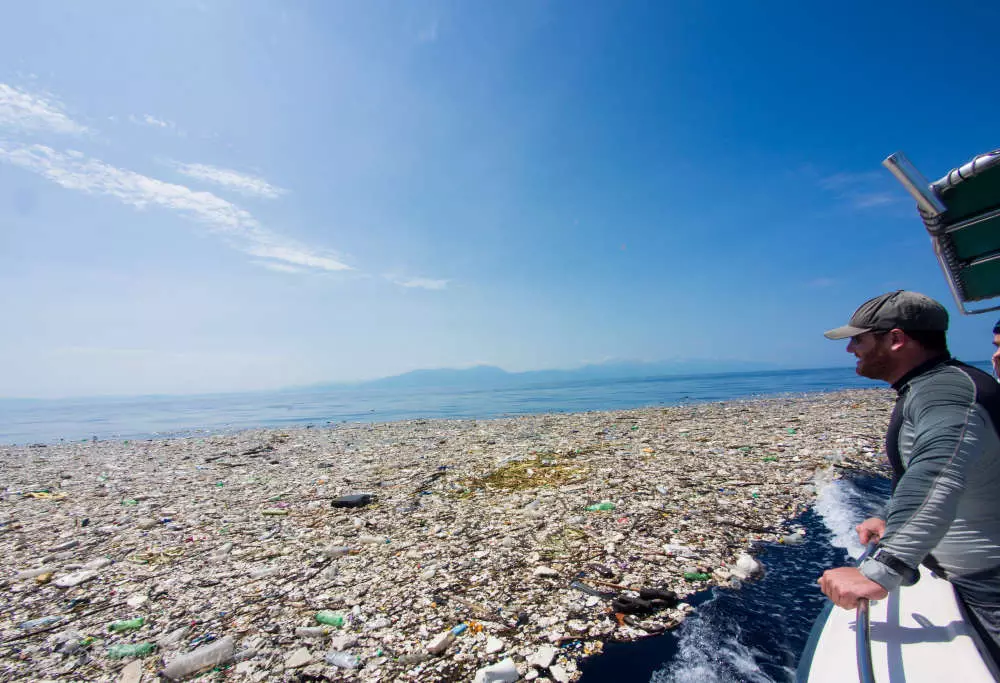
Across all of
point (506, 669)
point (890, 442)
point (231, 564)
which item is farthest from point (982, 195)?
point (231, 564)

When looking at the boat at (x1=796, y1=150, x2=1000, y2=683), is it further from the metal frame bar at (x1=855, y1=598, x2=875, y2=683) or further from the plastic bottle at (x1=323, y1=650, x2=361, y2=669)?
the plastic bottle at (x1=323, y1=650, x2=361, y2=669)

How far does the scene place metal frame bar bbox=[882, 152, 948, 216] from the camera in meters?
4.68

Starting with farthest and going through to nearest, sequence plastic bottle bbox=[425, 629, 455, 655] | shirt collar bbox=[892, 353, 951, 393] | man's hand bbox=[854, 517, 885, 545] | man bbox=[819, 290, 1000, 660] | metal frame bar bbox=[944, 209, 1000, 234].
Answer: metal frame bar bbox=[944, 209, 1000, 234], plastic bottle bbox=[425, 629, 455, 655], man's hand bbox=[854, 517, 885, 545], shirt collar bbox=[892, 353, 951, 393], man bbox=[819, 290, 1000, 660]

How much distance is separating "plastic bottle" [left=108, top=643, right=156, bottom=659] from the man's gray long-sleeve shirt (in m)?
5.33

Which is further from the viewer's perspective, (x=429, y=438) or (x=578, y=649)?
(x=429, y=438)

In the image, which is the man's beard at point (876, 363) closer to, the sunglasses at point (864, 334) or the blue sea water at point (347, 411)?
the sunglasses at point (864, 334)

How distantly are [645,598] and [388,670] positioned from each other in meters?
2.46

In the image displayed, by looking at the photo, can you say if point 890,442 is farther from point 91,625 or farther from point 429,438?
point 429,438

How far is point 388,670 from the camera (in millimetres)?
3213

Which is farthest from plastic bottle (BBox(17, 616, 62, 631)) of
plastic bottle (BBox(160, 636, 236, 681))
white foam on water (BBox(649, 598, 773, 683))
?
white foam on water (BBox(649, 598, 773, 683))

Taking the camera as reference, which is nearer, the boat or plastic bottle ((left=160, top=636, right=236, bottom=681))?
the boat

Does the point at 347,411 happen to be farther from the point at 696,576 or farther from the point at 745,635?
the point at 745,635

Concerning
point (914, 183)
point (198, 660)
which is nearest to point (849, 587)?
point (198, 660)

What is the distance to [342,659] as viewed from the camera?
10.9 ft
